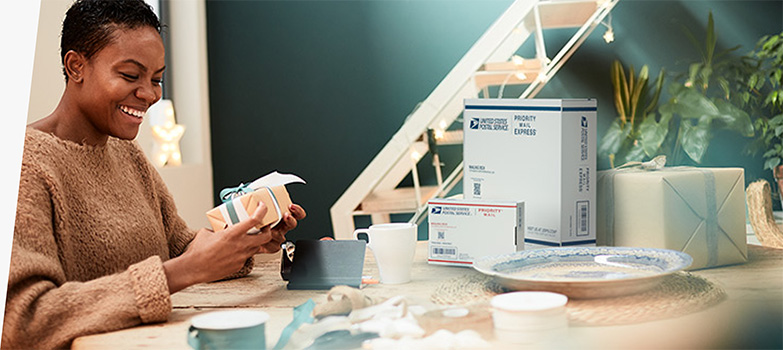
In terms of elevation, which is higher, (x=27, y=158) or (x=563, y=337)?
(x=27, y=158)

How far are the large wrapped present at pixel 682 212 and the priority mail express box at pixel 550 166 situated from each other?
0.14ft

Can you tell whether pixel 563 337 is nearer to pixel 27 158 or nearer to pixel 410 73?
pixel 27 158

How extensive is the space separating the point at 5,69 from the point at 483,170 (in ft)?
2.82

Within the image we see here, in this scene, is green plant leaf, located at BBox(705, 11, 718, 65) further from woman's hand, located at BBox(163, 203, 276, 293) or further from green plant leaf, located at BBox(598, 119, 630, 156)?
woman's hand, located at BBox(163, 203, 276, 293)

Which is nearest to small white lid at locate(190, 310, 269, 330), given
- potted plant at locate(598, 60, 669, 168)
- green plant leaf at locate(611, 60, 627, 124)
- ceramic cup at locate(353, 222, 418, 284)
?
ceramic cup at locate(353, 222, 418, 284)

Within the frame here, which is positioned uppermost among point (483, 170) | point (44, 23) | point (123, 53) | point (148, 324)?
point (44, 23)

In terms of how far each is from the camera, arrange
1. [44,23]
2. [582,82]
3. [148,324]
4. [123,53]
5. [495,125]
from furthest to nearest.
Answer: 1. [582,82]
2. [44,23]
3. [495,125]
4. [123,53]
5. [148,324]

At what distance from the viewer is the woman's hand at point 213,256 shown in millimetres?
1085

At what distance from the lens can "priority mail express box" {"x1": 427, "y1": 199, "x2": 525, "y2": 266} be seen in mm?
1318

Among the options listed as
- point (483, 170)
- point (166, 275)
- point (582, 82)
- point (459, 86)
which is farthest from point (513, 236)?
point (582, 82)

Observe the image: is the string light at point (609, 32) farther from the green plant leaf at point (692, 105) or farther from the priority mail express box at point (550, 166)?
the priority mail express box at point (550, 166)

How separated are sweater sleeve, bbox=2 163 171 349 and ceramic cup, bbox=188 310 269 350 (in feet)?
0.43

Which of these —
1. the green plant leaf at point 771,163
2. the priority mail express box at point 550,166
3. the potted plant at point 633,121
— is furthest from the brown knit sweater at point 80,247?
the green plant leaf at point 771,163

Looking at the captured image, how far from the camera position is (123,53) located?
123 centimetres
